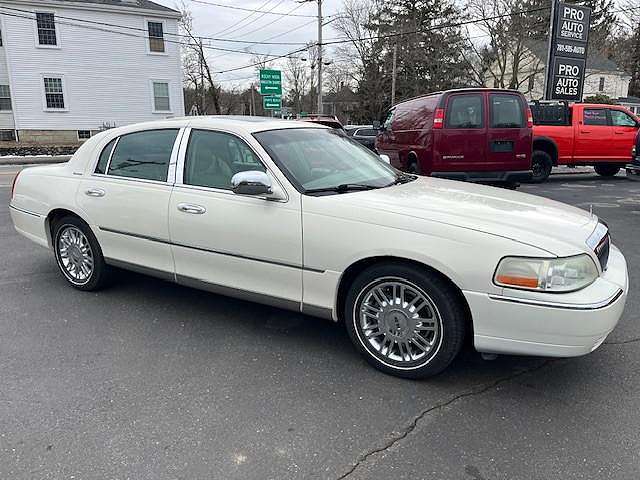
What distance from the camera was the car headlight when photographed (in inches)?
109

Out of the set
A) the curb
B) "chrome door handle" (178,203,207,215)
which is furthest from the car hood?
the curb

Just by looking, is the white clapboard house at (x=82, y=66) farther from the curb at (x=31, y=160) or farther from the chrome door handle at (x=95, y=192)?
the chrome door handle at (x=95, y=192)

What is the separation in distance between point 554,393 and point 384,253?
1.28 metres

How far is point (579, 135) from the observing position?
12.9 metres

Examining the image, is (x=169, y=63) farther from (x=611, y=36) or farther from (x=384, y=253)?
(x=611, y=36)

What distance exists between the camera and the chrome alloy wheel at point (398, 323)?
122 inches

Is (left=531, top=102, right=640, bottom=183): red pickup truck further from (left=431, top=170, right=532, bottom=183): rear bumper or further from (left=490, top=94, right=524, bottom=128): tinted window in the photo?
(left=431, top=170, right=532, bottom=183): rear bumper

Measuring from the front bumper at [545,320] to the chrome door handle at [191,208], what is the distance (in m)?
1.94

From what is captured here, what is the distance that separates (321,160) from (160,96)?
2740cm

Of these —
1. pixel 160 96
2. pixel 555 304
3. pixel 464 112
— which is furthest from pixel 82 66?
pixel 555 304

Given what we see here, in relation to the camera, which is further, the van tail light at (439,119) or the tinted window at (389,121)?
the tinted window at (389,121)

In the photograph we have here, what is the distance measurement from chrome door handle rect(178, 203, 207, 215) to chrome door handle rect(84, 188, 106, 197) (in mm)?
931

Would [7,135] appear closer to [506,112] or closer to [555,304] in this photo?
[506,112]

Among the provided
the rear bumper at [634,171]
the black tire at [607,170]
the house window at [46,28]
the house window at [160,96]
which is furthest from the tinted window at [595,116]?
the house window at [46,28]
